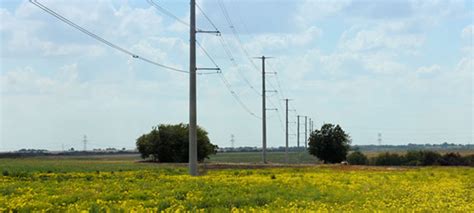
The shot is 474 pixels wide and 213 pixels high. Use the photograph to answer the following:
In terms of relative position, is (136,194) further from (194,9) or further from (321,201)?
(194,9)

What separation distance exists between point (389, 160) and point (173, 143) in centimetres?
3186

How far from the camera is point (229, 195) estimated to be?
23250 mm

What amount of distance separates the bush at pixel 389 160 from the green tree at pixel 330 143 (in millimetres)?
5156

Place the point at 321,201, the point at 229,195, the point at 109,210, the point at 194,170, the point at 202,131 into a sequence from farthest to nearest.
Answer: the point at 202,131, the point at 194,170, the point at 229,195, the point at 321,201, the point at 109,210

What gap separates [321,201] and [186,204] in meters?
4.42

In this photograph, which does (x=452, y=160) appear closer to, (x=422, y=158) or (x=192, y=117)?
(x=422, y=158)

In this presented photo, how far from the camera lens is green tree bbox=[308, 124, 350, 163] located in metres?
104

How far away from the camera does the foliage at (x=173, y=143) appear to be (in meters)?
104

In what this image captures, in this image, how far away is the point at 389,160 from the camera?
103 metres

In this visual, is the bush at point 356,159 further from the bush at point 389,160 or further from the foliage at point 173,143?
the foliage at point 173,143

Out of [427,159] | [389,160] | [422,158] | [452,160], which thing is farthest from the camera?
[389,160]

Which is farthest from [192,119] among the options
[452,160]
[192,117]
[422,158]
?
[422,158]

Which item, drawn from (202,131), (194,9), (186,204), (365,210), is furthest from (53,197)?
(202,131)

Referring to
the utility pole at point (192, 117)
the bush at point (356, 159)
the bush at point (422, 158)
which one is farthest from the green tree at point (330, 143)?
the utility pole at point (192, 117)
